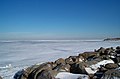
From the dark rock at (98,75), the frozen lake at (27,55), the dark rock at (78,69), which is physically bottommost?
the frozen lake at (27,55)

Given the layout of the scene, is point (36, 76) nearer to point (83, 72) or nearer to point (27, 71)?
point (27, 71)

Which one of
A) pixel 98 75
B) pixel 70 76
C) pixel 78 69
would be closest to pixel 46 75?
pixel 70 76

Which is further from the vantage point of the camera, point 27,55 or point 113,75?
point 27,55

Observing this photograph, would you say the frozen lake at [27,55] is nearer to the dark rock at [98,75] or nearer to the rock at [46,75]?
the rock at [46,75]

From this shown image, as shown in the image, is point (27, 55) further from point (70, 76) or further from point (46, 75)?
point (70, 76)

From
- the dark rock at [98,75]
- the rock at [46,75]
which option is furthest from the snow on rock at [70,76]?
the dark rock at [98,75]

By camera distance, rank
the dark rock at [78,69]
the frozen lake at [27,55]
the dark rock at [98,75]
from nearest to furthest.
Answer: the dark rock at [98,75]
the dark rock at [78,69]
the frozen lake at [27,55]

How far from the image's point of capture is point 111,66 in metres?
6.45

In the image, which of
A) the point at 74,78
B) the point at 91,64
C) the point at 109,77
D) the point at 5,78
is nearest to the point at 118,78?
the point at 109,77

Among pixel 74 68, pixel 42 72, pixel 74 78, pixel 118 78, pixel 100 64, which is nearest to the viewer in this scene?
pixel 118 78

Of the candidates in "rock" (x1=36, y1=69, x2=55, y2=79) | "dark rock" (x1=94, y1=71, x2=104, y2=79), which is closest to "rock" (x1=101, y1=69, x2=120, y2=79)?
"dark rock" (x1=94, y1=71, x2=104, y2=79)

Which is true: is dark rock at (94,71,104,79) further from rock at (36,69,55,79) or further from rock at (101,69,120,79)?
rock at (36,69,55,79)

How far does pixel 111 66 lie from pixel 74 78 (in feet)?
5.52

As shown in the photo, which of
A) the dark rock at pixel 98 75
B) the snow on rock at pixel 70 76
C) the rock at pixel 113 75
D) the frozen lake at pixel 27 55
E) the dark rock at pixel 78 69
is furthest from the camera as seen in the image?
the frozen lake at pixel 27 55
